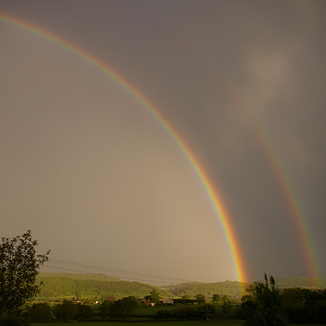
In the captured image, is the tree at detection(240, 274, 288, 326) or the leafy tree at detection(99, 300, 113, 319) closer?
the tree at detection(240, 274, 288, 326)

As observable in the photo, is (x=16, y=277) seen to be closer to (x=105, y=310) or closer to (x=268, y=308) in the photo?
(x=268, y=308)

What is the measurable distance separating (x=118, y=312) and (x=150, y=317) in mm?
8260

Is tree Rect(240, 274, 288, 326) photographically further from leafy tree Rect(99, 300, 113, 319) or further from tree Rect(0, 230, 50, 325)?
leafy tree Rect(99, 300, 113, 319)

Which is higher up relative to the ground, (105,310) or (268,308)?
(268,308)

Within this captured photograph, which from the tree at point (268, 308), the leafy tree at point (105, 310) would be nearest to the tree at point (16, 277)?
the tree at point (268, 308)

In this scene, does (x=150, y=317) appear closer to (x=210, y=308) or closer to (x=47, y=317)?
(x=210, y=308)

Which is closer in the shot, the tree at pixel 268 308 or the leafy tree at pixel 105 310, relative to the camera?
the tree at pixel 268 308

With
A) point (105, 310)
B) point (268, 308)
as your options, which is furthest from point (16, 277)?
point (105, 310)

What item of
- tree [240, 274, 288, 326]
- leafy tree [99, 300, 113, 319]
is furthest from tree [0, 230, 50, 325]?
leafy tree [99, 300, 113, 319]

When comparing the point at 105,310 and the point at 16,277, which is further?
the point at 105,310

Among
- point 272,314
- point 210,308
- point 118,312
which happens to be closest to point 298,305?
point 210,308

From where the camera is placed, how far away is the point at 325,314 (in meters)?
52.4

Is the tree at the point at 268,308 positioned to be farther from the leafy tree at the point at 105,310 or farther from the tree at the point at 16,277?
the leafy tree at the point at 105,310

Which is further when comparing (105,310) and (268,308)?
(105,310)
